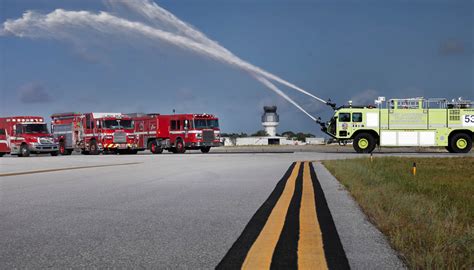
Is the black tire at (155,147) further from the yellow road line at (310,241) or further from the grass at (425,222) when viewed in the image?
the yellow road line at (310,241)

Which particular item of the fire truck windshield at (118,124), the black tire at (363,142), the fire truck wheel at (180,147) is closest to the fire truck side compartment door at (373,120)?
the black tire at (363,142)

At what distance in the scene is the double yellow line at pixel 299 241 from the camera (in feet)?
16.0

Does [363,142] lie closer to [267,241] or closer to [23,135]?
[23,135]

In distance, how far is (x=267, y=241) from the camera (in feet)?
19.1

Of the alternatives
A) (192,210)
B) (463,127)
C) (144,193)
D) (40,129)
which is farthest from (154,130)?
(192,210)

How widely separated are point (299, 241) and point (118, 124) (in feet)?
121

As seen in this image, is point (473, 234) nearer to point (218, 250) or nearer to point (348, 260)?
point (348, 260)

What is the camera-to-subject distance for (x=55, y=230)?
6.62 meters

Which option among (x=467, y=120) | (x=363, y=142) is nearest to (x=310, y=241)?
(x=363, y=142)

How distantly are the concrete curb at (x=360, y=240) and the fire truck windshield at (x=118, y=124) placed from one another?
33.1 metres

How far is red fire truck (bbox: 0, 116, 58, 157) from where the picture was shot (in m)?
36.9

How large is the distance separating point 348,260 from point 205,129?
120 ft

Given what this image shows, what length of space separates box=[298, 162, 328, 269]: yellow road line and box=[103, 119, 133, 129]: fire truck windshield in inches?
1317

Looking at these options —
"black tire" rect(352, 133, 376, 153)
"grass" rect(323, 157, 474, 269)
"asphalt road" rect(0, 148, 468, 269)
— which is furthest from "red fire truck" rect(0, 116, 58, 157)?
"grass" rect(323, 157, 474, 269)
